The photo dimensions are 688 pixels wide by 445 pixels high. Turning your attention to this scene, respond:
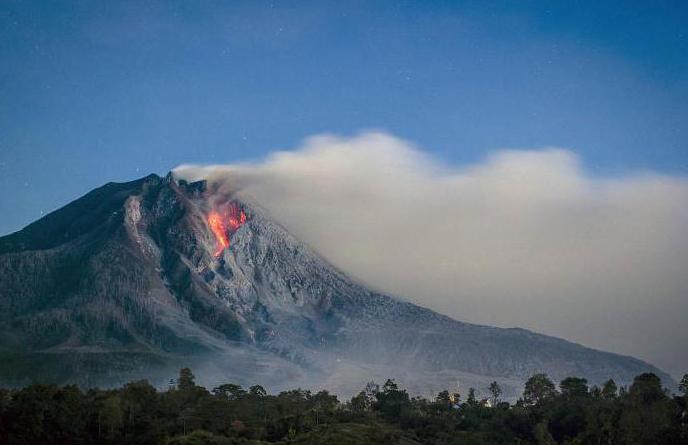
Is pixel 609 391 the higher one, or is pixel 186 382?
pixel 609 391

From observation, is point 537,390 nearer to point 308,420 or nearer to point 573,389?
point 573,389

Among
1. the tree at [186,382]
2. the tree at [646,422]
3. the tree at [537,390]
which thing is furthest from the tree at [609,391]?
the tree at [186,382]

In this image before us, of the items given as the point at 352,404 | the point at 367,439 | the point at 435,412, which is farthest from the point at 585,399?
the point at 367,439

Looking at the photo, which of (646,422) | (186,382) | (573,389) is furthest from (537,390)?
(186,382)

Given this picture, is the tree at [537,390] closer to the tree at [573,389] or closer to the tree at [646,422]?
the tree at [573,389]

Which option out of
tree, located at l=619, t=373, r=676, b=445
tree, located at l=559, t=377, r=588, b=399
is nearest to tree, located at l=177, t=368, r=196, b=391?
tree, located at l=559, t=377, r=588, b=399

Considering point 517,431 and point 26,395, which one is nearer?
point 26,395

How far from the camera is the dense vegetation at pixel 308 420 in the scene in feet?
389

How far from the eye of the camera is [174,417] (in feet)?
461

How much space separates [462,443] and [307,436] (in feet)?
89.5

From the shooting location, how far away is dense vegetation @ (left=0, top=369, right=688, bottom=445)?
118438mm

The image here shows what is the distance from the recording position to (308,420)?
14050 cm

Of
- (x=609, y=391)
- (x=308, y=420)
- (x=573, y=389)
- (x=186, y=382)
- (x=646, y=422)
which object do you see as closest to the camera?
(x=646, y=422)

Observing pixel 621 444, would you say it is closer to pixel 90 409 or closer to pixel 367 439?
pixel 367 439
